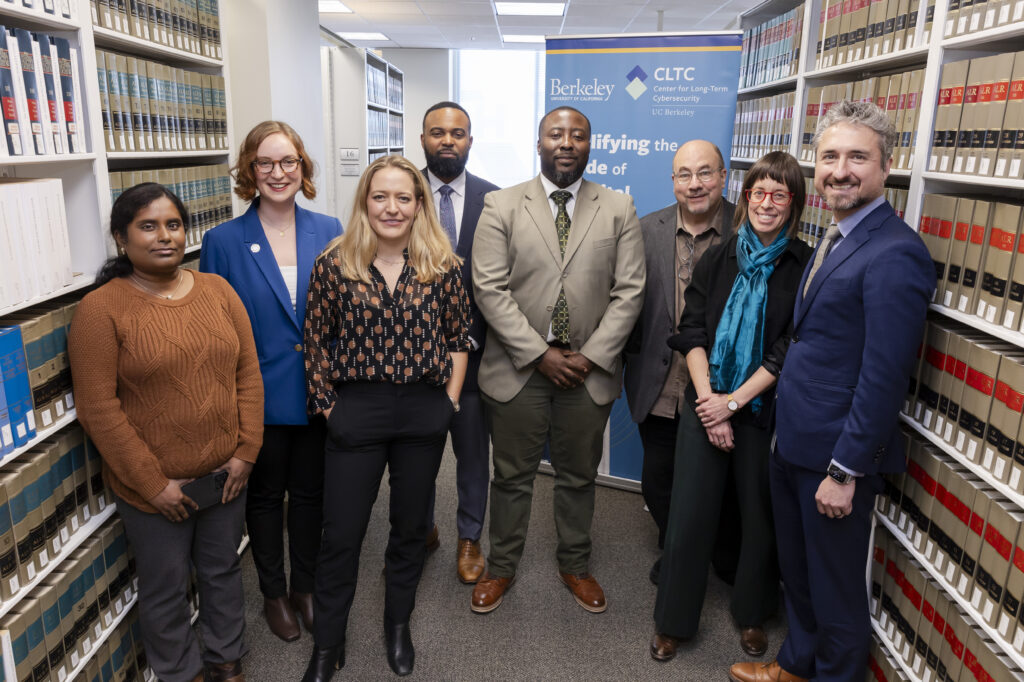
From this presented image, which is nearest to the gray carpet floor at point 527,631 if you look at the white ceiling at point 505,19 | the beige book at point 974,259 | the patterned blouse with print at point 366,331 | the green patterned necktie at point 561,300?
the patterned blouse with print at point 366,331

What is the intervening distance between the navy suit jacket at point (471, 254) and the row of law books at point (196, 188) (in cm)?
86

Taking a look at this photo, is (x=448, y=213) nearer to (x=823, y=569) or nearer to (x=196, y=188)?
(x=196, y=188)

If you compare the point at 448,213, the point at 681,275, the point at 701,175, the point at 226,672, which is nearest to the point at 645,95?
the point at 701,175

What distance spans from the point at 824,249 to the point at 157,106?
7.19 ft

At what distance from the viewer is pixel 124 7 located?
217cm

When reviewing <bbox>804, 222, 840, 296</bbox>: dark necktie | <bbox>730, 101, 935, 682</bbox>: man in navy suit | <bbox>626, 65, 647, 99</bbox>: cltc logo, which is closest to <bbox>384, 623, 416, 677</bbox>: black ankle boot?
<bbox>730, 101, 935, 682</bbox>: man in navy suit

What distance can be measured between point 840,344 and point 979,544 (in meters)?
0.58

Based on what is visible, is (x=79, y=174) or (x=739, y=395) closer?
(x=79, y=174)

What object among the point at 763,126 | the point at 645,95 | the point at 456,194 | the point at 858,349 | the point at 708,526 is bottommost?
the point at 708,526

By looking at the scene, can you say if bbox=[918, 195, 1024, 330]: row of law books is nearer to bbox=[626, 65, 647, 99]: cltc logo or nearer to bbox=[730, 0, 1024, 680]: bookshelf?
bbox=[730, 0, 1024, 680]: bookshelf

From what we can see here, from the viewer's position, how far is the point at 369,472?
2113 mm

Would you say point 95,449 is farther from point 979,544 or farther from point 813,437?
point 979,544

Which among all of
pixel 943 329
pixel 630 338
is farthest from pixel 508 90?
pixel 943 329

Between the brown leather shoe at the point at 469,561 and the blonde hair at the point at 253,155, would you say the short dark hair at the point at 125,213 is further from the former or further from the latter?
the brown leather shoe at the point at 469,561
